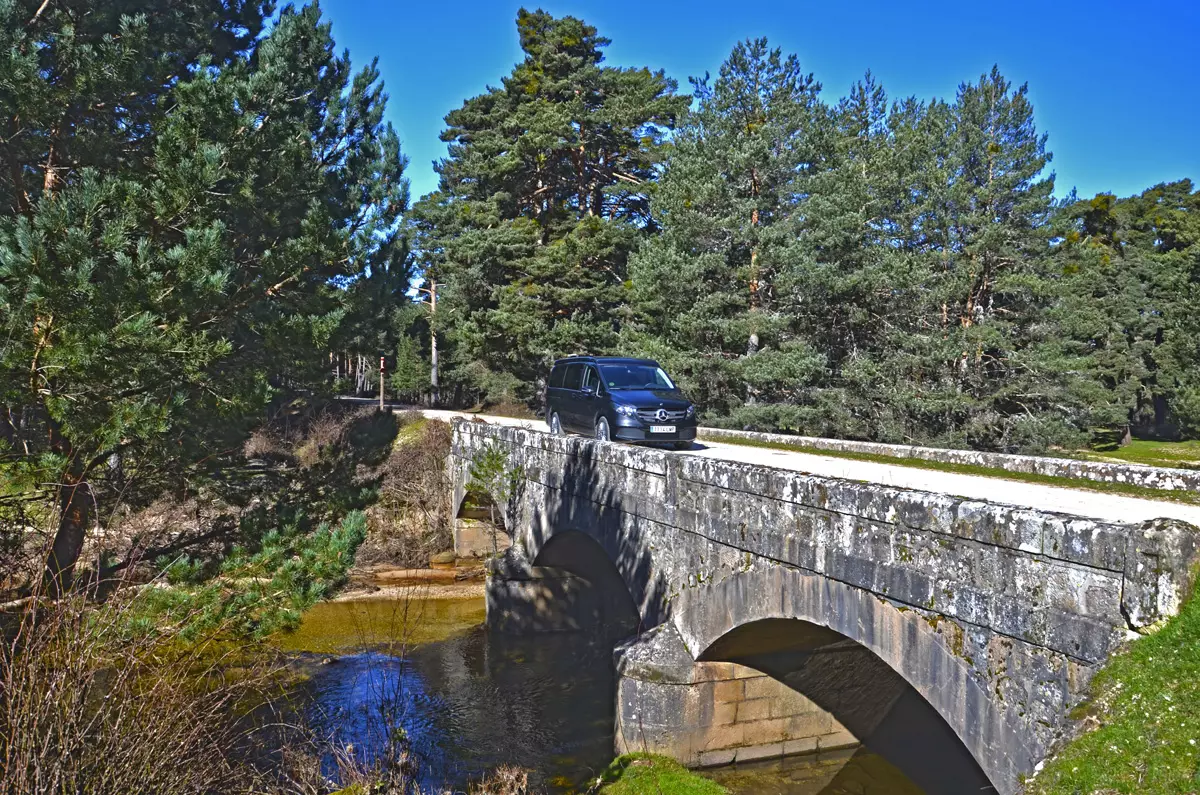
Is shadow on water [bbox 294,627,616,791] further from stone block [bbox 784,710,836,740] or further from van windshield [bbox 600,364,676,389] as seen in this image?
van windshield [bbox 600,364,676,389]

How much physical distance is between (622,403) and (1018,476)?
6.38 meters

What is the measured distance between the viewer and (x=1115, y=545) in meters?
4.94

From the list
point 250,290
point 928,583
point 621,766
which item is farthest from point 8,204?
point 928,583

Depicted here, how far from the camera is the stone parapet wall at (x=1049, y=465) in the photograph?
29.5 feet

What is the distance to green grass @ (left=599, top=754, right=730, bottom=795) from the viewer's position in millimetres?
9297

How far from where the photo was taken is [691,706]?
10.5 metres

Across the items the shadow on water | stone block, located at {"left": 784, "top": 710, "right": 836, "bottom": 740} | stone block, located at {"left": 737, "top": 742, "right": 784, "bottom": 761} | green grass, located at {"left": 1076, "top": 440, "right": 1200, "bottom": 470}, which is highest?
green grass, located at {"left": 1076, "top": 440, "right": 1200, "bottom": 470}

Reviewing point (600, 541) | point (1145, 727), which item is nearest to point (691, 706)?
point (600, 541)

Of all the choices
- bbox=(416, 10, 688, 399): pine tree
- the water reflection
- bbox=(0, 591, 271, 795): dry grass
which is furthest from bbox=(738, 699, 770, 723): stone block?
bbox=(416, 10, 688, 399): pine tree

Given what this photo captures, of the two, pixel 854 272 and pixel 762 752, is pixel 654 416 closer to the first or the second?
pixel 762 752

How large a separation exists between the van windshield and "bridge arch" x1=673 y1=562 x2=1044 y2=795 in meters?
5.40

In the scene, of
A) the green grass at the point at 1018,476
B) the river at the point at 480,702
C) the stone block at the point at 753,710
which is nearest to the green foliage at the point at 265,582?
the river at the point at 480,702

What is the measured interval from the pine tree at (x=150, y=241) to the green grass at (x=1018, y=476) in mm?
8316

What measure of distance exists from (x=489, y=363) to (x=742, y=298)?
1400 cm
